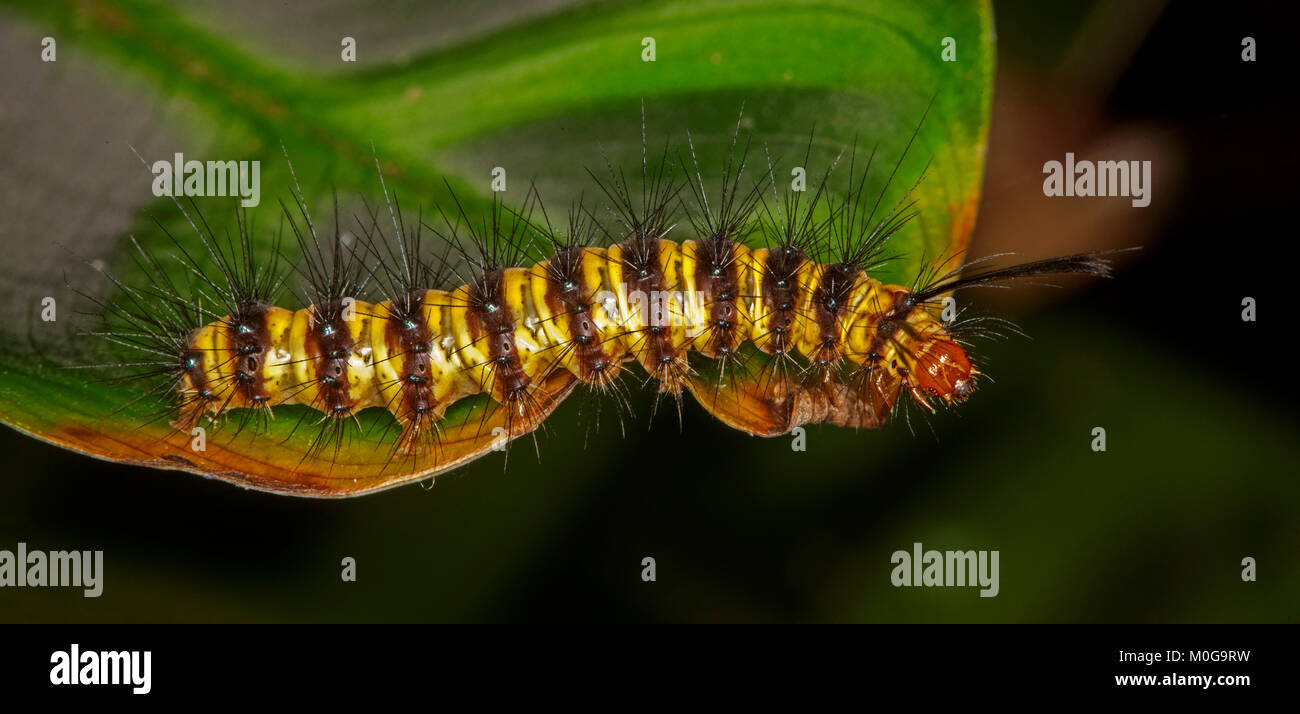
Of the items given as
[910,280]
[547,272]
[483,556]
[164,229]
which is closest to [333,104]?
[164,229]

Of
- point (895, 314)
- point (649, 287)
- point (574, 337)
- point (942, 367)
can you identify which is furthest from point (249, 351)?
point (942, 367)

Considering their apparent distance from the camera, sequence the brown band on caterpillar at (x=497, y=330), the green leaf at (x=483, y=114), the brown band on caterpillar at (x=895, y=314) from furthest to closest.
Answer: the brown band on caterpillar at (x=895, y=314), the brown band on caterpillar at (x=497, y=330), the green leaf at (x=483, y=114)

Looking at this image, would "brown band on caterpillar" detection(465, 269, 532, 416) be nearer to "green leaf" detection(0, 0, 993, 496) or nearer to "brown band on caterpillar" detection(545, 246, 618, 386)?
"brown band on caterpillar" detection(545, 246, 618, 386)

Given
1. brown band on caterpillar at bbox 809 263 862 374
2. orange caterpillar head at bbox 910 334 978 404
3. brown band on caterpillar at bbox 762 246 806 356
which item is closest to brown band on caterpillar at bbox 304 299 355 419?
brown band on caterpillar at bbox 762 246 806 356

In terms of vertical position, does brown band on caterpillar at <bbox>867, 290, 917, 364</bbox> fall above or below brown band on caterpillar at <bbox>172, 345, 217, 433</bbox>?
above

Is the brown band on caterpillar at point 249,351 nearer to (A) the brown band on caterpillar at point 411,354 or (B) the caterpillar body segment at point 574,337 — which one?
(B) the caterpillar body segment at point 574,337

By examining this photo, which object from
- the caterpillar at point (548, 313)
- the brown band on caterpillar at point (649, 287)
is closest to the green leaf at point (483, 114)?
the caterpillar at point (548, 313)

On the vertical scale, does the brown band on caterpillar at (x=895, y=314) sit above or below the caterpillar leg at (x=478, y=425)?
above

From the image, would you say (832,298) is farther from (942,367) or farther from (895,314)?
(942,367)
